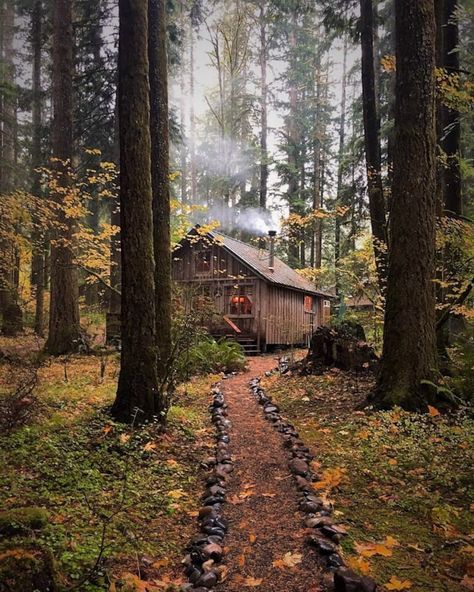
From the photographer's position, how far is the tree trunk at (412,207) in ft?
20.9

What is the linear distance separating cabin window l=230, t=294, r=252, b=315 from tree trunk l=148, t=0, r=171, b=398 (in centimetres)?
1280

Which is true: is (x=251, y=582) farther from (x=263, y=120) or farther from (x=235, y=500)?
(x=263, y=120)

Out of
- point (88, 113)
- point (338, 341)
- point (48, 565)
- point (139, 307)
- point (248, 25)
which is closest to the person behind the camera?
point (48, 565)

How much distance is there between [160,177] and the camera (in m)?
7.70

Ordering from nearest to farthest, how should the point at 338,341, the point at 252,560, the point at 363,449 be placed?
the point at 252,560 < the point at 363,449 < the point at 338,341

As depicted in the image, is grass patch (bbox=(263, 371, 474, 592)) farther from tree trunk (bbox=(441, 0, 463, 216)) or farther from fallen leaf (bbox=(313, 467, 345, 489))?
tree trunk (bbox=(441, 0, 463, 216))

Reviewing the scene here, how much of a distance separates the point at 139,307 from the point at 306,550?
12.5 ft

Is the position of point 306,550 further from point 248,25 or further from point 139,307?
point 248,25

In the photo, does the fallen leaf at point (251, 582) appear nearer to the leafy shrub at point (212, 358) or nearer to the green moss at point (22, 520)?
the green moss at point (22, 520)

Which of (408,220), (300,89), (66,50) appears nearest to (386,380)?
(408,220)

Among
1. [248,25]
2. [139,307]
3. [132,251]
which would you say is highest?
[248,25]

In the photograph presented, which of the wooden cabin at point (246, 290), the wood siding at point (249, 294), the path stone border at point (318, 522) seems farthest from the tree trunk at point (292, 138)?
the path stone border at point (318, 522)

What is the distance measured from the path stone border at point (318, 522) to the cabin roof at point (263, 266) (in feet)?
43.6

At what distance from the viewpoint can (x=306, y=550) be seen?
3143 mm
